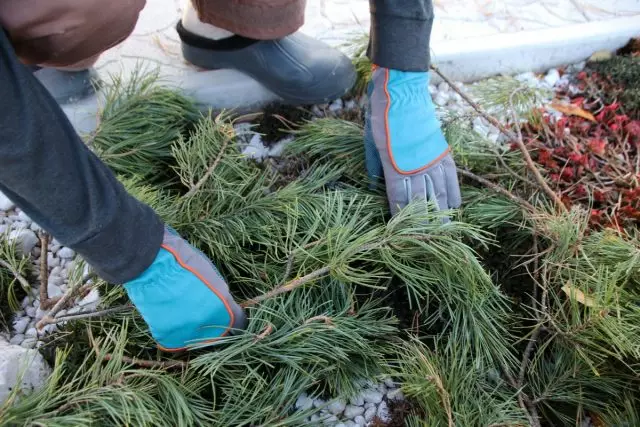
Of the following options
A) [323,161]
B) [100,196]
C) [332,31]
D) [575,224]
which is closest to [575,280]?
[575,224]

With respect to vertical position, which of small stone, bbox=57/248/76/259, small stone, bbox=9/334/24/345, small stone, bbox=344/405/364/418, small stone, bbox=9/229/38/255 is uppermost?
small stone, bbox=9/229/38/255

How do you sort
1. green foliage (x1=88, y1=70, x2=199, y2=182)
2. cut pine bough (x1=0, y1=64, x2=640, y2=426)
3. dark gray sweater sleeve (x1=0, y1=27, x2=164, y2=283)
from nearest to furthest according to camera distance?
dark gray sweater sleeve (x1=0, y1=27, x2=164, y2=283), cut pine bough (x1=0, y1=64, x2=640, y2=426), green foliage (x1=88, y1=70, x2=199, y2=182)

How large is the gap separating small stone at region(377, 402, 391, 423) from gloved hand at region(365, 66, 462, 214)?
0.33 m

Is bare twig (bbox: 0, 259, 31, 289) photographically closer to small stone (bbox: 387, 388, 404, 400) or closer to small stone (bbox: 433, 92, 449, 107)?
small stone (bbox: 387, 388, 404, 400)

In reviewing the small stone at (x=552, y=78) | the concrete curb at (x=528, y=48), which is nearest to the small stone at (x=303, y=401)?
the concrete curb at (x=528, y=48)

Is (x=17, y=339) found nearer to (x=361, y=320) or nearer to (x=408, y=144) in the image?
(x=361, y=320)

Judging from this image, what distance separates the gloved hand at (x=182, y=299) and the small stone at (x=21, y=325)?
29 centimetres

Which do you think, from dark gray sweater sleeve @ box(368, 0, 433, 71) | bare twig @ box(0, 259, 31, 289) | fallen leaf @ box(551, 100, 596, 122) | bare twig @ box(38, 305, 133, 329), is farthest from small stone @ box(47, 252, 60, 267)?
fallen leaf @ box(551, 100, 596, 122)

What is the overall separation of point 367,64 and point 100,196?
32.4 inches

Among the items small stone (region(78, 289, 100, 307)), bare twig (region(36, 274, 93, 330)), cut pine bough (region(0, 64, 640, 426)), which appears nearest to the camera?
cut pine bough (region(0, 64, 640, 426))

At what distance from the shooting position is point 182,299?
0.83 m

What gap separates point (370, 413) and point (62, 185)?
1.89 feet

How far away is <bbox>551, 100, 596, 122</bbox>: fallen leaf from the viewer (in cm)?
136

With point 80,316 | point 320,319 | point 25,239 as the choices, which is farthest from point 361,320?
point 25,239
